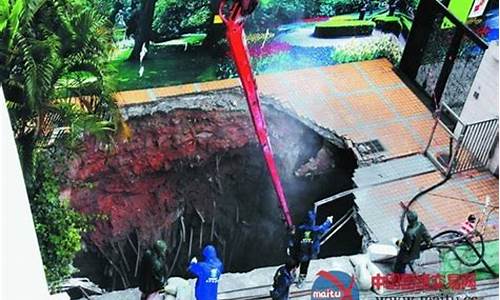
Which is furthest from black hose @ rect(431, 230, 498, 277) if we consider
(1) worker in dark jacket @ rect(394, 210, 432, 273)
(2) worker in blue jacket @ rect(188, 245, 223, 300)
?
(2) worker in blue jacket @ rect(188, 245, 223, 300)

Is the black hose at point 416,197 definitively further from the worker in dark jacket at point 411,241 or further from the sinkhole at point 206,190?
the sinkhole at point 206,190

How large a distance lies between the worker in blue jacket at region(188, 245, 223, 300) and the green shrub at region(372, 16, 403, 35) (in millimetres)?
1764

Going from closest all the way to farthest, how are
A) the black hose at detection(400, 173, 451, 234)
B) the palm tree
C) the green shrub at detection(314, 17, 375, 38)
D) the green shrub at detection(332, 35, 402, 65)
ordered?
the palm tree, the green shrub at detection(314, 17, 375, 38), the black hose at detection(400, 173, 451, 234), the green shrub at detection(332, 35, 402, 65)

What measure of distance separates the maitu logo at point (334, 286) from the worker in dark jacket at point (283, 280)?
21 cm

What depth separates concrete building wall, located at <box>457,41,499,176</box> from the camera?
589 cm

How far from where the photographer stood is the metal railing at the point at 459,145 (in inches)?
239

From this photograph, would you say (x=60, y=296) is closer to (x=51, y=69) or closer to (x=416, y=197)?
(x=51, y=69)

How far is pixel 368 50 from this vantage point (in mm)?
6246

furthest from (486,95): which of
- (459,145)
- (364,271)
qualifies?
(364,271)

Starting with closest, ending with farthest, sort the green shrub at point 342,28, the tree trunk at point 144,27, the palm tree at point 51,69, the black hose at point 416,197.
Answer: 1. the palm tree at point 51,69
2. the tree trunk at point 144,27
3. the green shrub at point 342,28
4. the black hose at point 416,197

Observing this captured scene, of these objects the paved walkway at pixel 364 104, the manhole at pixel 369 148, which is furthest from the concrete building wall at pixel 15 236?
the manhole at pixel 369 148

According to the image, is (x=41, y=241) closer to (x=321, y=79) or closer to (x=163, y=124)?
(x=163, y=124)

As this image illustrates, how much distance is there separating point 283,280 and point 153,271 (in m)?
0.78

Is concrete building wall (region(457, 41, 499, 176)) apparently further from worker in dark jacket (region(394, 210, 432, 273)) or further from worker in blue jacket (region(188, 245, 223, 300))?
worker in blue jacket (region(188, 245, 223, 300))
